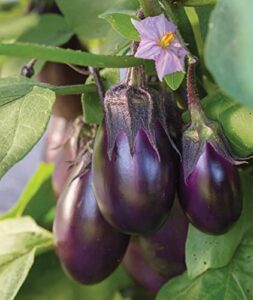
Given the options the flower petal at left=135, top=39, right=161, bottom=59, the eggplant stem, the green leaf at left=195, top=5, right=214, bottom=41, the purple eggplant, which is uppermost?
the flower petal at left=135, top=39, right=161, bottom=59

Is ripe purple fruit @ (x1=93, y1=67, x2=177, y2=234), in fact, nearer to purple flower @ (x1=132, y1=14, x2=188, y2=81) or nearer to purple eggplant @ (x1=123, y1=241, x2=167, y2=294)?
purple flower @ (x1=132, y1=14, x2=188, y2=81)

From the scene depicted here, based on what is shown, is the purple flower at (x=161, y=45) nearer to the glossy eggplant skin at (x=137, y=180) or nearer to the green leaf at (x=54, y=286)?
the glossy eggplant skin at (x=137, y=180)

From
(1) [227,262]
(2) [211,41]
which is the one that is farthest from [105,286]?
(2) [211,41]

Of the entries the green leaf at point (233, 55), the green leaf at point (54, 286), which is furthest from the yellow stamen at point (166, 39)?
the green leaf at point (54, 286)

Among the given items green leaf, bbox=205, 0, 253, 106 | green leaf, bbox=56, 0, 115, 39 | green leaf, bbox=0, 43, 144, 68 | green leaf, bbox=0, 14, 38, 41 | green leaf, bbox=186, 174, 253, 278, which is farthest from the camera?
green leaf, bbox=0, 14, 38, 41

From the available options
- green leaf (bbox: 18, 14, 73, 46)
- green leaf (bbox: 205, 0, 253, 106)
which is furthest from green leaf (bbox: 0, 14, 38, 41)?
green leaf (bbox: 205, 0, 253, 106)

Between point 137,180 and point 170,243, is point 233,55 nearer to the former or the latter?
point 137,180
